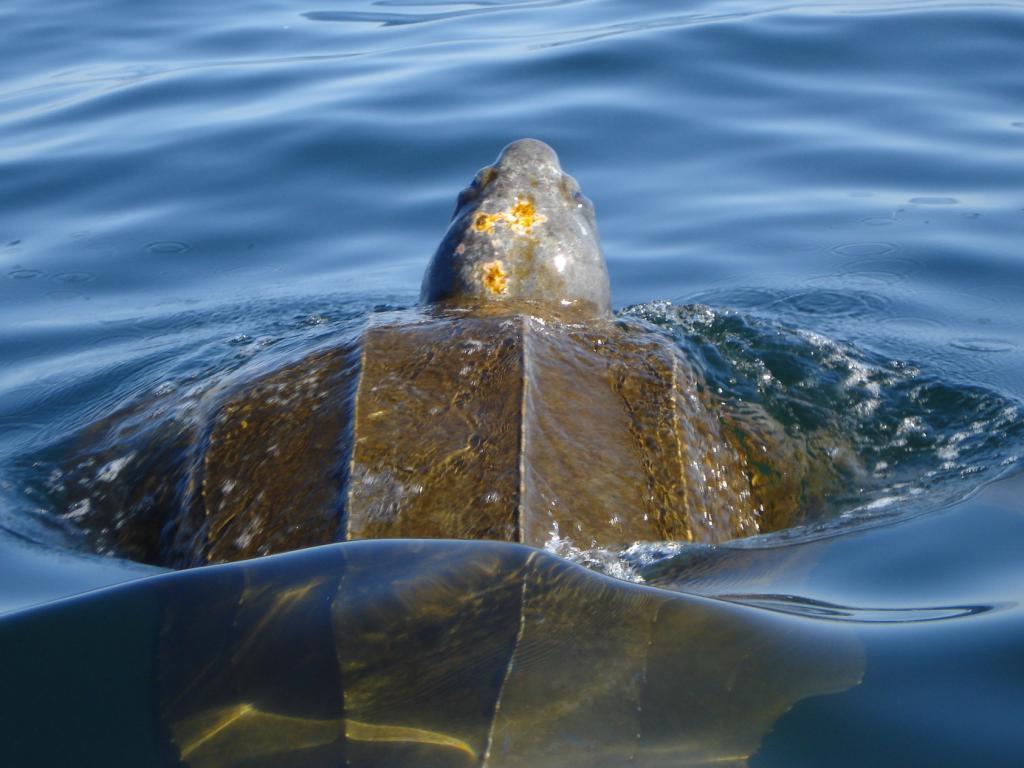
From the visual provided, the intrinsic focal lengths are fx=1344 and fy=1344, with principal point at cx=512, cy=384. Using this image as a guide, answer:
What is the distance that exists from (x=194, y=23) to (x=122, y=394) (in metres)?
7.87

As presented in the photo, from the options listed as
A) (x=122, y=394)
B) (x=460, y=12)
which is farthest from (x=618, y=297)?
(x=460, y=12)

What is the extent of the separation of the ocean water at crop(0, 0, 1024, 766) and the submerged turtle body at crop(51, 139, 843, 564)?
23cm

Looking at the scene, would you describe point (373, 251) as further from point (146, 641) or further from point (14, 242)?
point (146, 641)

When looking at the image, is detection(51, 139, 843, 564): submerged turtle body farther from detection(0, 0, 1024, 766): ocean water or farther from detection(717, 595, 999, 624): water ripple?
detection(717, 595, 999, 624): water ripple

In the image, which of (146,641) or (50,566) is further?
(50,566)

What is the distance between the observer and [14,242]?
7.71 m

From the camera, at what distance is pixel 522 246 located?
5.05 metres

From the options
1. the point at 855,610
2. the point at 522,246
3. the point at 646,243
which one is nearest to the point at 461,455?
the point at 855,610

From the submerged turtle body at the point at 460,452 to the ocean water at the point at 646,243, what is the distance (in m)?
0.23

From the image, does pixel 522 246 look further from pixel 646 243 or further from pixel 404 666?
pixel 404 666

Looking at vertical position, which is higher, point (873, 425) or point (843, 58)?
point (843, 58)

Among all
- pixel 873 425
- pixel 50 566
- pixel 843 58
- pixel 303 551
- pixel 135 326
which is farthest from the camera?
pixel 843 58

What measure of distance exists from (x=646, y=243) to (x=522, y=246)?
2363mm

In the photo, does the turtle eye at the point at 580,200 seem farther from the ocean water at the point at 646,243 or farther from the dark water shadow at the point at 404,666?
the dark water shadow at the point at 404,666
